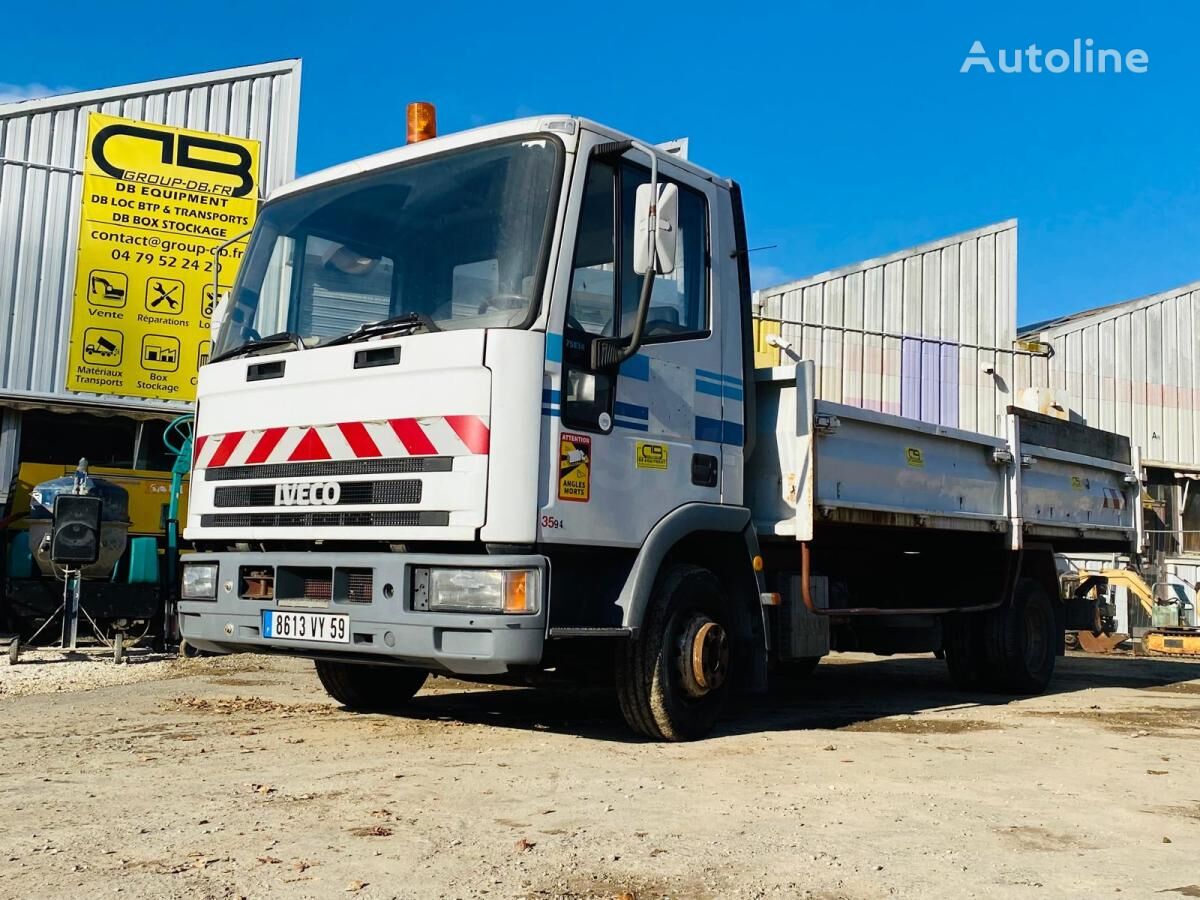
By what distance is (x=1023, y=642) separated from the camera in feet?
30.7

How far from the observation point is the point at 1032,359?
877 inches

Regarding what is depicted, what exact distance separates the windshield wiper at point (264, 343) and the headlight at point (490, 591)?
158 cm

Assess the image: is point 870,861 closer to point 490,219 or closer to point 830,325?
point 490,219

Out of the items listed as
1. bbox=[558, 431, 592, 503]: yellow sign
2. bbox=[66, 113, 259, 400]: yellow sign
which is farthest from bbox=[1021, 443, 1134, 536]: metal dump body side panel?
bbox=[66, 113, 259, 400]: yellow sign

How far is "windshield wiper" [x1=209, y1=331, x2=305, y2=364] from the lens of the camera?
6250mm

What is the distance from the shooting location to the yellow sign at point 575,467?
18.4 ft

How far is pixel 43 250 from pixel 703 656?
41.5 feet

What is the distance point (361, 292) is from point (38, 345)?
1098 cm

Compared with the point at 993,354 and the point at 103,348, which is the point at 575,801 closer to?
the point at 103,348

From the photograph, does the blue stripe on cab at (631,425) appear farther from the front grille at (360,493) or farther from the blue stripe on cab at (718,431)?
the front grille at (360,493)

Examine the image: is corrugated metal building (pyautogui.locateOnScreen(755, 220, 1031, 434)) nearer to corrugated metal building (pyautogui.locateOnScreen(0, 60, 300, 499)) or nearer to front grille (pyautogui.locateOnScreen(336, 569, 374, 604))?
corrugated metal building (pyautogui.locateOnScreen(0, 60, 300, 499))

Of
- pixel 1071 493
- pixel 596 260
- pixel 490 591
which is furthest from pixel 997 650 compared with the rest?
pixel 490 591

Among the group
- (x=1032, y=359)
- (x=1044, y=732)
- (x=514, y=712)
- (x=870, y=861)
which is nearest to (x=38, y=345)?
(x=514, y=712)

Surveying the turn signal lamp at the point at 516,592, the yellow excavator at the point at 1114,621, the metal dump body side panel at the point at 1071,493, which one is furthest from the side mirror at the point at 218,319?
the yellow excavator at the point at 1114,621
